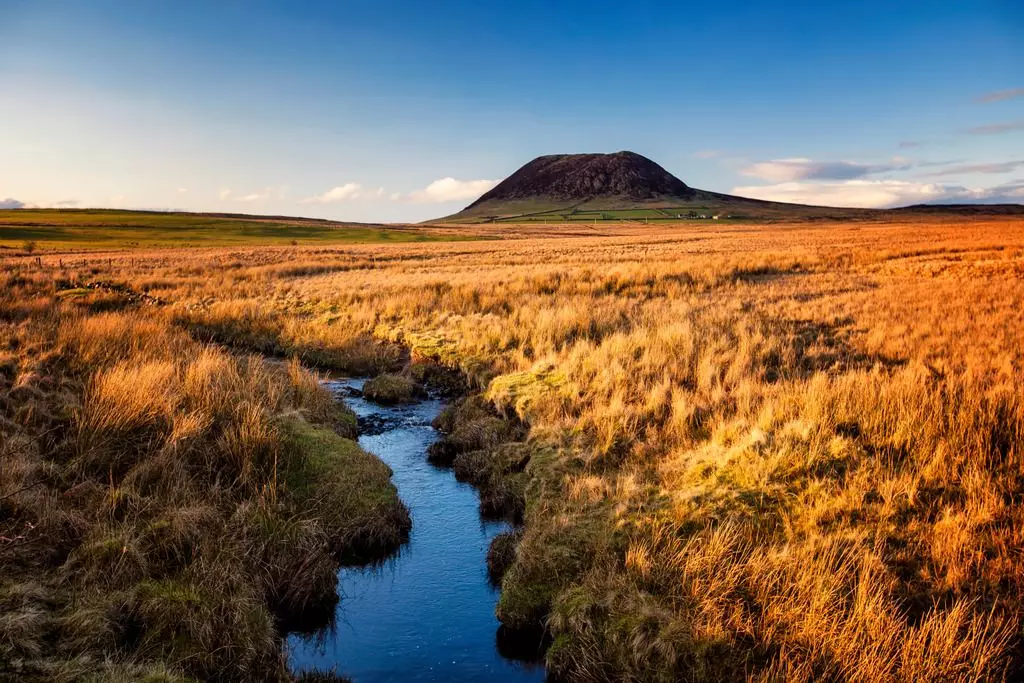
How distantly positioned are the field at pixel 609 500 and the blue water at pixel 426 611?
0.37 metres

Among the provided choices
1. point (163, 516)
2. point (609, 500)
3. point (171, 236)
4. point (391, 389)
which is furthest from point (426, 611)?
point (171, 236)

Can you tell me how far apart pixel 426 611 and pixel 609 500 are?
2.44 meters

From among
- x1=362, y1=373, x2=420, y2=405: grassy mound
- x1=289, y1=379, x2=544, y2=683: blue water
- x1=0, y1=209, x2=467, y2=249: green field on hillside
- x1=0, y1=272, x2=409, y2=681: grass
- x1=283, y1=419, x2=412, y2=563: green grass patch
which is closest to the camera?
x1=0, y1=272, x2=409, y2=681: grass

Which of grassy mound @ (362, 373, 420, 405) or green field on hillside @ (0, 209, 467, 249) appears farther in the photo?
green field on hillside @ (0, 209, 467, 249)

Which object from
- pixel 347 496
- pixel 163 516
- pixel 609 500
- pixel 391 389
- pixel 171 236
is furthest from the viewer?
pixel 171 236

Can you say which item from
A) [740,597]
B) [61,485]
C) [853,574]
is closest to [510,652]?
[740,597]

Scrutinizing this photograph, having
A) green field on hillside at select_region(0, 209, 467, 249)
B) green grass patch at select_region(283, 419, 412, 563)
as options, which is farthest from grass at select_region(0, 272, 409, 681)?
green field on hillside at select_region(0, 209, 467, 249)

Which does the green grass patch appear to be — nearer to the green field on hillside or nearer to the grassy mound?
the grassy mound

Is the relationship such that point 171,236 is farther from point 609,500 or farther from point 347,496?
point 609,500

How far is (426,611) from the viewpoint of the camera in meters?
6.34

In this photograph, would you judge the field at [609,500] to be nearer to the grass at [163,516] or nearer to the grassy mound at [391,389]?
the grass at [163,516]

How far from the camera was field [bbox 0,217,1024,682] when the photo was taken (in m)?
4.92

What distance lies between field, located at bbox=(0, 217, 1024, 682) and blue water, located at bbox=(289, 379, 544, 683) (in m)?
0.37

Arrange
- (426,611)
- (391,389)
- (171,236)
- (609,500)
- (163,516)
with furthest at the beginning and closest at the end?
1. (171,236)
2. (391,389)
3. (609,500)
4. (426,611)
5. (163,516)
